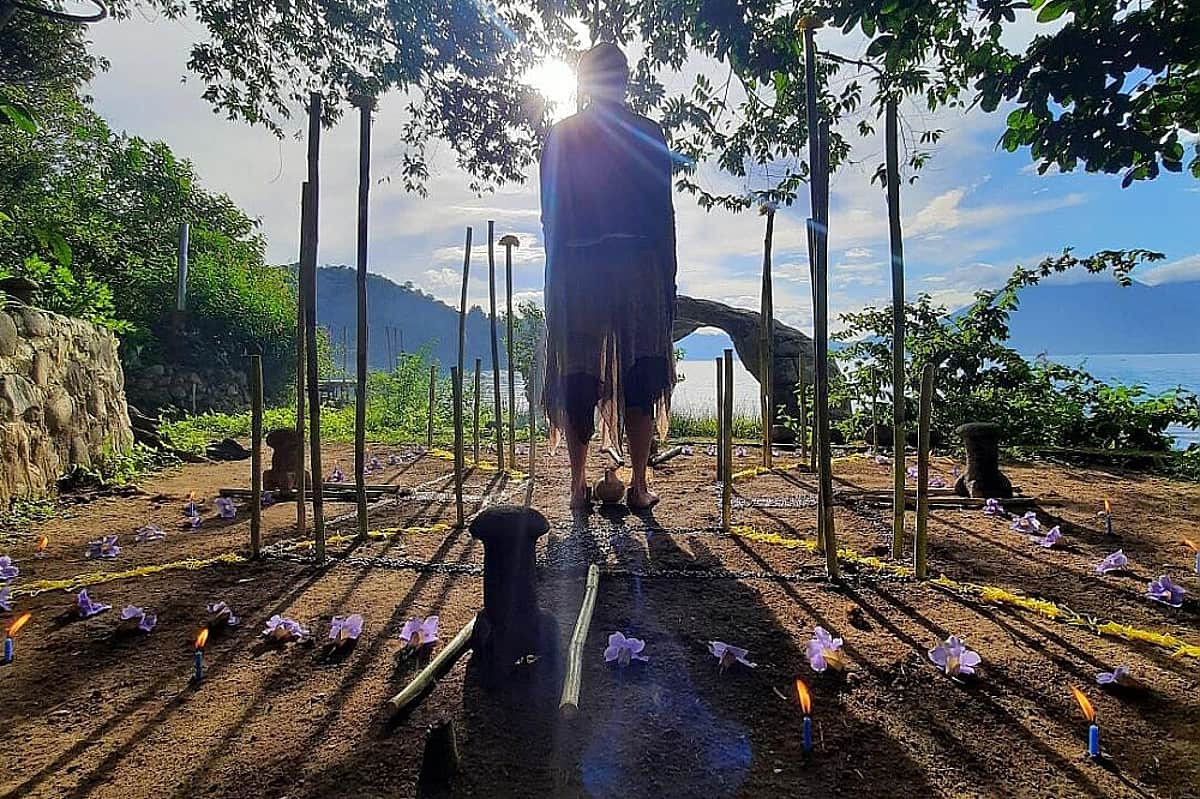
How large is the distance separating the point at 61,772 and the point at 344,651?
0.60 m

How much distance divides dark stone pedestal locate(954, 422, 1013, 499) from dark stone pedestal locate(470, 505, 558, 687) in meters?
2.88

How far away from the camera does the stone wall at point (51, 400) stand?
12.3 ft

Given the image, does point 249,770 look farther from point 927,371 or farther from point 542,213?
point 542,213

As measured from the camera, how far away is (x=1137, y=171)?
249 cm

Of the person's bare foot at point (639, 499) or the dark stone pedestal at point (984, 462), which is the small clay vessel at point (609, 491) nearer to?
the person's bare foot at point (639, 499)

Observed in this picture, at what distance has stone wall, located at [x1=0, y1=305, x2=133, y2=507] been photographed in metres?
3.74

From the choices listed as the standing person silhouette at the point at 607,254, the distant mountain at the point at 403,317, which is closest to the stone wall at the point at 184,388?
the standing person silhouette at the point at 607,254

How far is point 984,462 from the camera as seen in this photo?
3.46 metres

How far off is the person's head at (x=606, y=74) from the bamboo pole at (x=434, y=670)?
99.0 inches

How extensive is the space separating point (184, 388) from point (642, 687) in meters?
11.8

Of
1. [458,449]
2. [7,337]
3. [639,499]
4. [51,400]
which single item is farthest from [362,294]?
[51,400]

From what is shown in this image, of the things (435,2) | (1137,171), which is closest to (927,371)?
(1137,171)

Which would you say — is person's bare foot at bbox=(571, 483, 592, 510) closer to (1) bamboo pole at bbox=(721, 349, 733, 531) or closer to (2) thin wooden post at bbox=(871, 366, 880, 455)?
(1) bamboo pole at bbox=(721, 349, 733, 531)

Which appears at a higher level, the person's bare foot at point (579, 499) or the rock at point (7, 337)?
the rock at point (7, 337)
